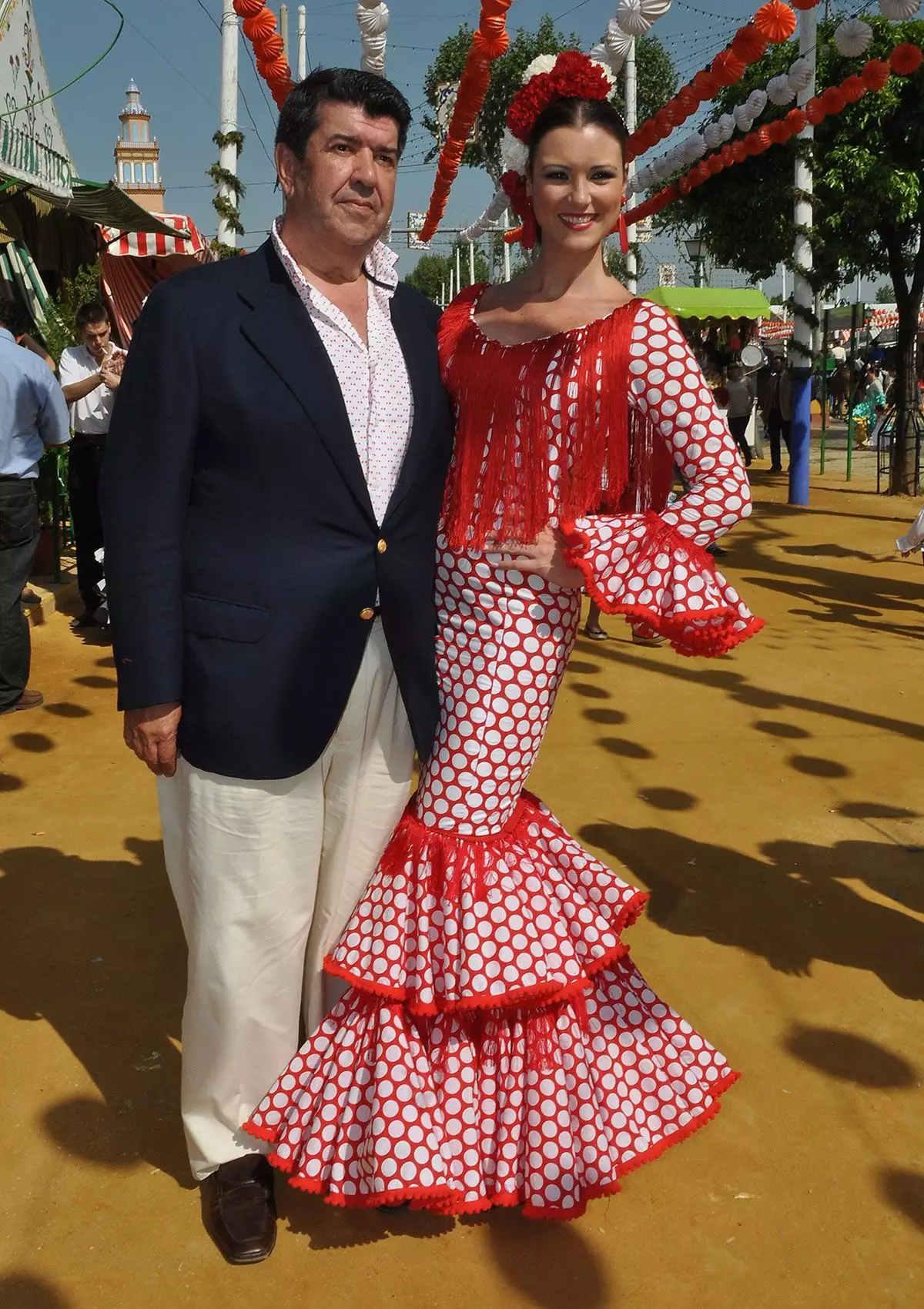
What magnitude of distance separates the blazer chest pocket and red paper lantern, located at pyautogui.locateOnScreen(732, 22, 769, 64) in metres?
5.94

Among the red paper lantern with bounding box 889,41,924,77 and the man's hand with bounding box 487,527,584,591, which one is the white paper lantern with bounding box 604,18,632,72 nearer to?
the red paper lantern with bounding box 889,41,924,77

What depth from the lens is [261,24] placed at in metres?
7.15

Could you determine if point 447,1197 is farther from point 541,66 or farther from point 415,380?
point 541,66

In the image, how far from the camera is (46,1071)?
9.55ft

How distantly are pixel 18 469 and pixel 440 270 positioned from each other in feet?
304

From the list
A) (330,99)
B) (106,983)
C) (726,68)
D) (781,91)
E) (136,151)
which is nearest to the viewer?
(330,99)

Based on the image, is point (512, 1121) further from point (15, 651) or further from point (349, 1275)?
point (15, 651)

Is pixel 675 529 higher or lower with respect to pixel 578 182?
lower

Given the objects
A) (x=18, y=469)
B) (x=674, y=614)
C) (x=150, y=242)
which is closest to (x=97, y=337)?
(x=18, y=469)

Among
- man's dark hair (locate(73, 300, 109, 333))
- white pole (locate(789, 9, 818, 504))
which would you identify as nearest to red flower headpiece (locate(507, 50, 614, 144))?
man's dark hair (locate(73, 300, 109, 333))

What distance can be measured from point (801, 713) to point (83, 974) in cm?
383

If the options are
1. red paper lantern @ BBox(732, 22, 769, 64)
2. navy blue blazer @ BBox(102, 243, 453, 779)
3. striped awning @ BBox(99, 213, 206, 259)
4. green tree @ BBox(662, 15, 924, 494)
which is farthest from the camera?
striped awning @ BBox(99, 213, 206, 259)

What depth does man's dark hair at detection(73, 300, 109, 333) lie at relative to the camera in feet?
23.8

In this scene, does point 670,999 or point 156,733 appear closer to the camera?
point 156,733
